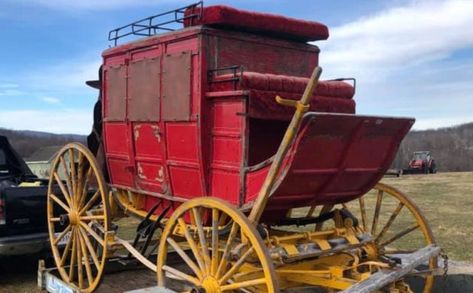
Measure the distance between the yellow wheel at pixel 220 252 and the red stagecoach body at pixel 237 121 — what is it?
1.12 feet

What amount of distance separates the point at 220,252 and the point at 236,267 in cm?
56

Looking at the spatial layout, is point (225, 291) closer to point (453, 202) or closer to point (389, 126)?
point (389, 126)

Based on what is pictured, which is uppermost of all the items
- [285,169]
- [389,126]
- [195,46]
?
[195,46]

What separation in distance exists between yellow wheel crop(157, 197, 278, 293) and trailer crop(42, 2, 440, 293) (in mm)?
12

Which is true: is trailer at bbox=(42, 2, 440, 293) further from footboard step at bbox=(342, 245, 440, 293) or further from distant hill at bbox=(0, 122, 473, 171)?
distant hill at bbox=(0, 122, 473, 171)

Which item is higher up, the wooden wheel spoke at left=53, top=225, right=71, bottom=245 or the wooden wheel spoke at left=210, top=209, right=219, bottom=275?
the wooden wheel spoke at left=210, top=209, right=219, bottom=275

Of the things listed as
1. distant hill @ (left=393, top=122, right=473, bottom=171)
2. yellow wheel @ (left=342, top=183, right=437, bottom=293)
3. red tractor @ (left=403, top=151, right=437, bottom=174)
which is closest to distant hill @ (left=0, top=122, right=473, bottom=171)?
distant hill @ (left=393, top=122, right=473, bottom=171)

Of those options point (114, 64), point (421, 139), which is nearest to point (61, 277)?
point (114, 64)

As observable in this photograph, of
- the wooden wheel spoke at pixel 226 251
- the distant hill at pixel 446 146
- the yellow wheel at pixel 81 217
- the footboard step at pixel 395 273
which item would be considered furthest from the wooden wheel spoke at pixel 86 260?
the distant hill at pixel 446 146

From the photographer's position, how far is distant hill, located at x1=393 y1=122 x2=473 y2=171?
73.9 metres

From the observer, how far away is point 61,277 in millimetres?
6156

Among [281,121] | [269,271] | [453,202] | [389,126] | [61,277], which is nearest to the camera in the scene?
[269,271]

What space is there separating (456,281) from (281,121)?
2.35m

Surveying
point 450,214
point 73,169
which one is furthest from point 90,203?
point 450,214
